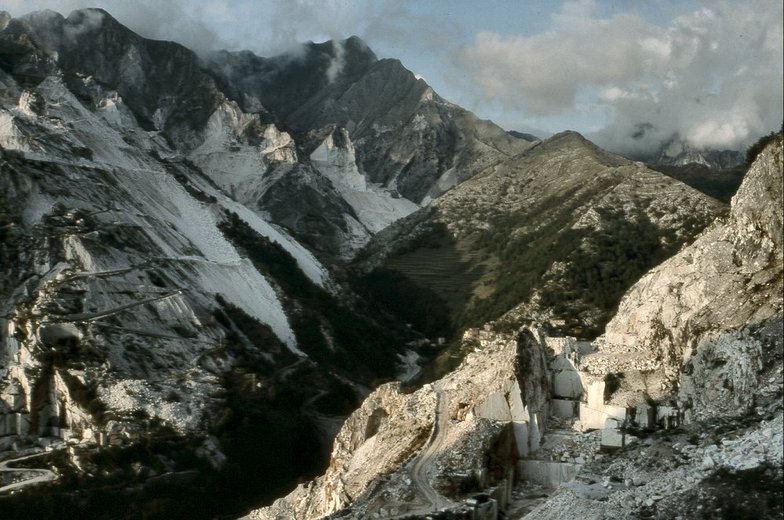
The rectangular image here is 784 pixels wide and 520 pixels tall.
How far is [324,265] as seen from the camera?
87312 millimetres

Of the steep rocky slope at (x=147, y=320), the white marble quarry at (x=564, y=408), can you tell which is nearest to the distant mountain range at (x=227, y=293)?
the steep rocky slope at (x=147, y=320)

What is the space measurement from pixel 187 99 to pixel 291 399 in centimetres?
10342

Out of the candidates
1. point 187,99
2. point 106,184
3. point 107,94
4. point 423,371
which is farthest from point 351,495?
point 187,99

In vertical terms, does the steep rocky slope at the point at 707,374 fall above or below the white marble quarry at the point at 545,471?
above

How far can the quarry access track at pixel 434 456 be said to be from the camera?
21.0 meters

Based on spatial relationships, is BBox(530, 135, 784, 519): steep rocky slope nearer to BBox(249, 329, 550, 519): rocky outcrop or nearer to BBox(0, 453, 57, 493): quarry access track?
BBox(249, 329, 550, 519): rocky outcrop

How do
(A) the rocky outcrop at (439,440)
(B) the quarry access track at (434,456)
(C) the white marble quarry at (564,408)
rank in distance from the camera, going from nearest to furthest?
(B) the quarry access track at (434,456)
(A) the rocky outcrop at (439,440)
(C) the white marble quarry at (564,408)

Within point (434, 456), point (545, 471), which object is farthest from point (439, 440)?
point (545, 471)

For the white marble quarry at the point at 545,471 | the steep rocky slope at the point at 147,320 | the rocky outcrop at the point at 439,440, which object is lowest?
the white marble quarry at the point at 545,471

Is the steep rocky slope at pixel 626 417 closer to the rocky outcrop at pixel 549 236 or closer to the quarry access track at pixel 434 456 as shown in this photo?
the quarry access track at pixel 434 456

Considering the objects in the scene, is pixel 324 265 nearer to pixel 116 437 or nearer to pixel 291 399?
pixel 291 399

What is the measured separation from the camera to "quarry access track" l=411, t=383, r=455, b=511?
2095 cm

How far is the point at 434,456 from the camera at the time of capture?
2312 centimetres

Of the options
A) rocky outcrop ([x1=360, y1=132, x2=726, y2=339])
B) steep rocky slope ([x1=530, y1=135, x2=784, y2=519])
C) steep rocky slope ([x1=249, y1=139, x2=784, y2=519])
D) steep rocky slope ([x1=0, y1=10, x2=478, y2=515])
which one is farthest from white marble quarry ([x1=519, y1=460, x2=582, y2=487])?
rocky outcrop ([x1=360, y1=132, x2=726, y2=339])
